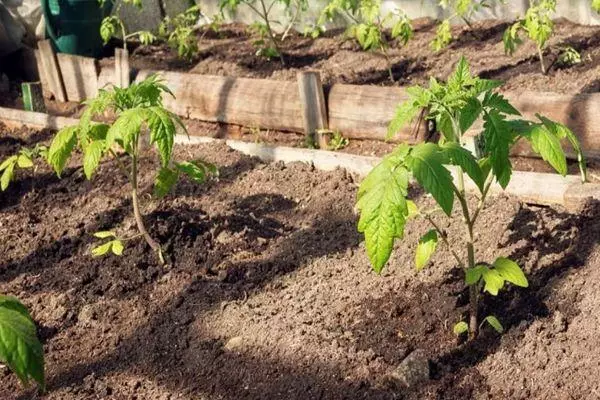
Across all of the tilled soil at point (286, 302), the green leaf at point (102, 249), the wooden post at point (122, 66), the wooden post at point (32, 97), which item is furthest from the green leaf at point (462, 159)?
the wooden post at point (32, 97)

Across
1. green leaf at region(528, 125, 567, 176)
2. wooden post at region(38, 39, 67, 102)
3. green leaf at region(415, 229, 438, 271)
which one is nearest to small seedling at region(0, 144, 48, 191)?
wooden post at region(38, 39, 67, 102)

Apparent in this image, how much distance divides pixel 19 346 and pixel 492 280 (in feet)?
5.20

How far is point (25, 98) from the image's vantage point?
6.96 metres

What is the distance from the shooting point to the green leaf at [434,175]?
9.02 ft

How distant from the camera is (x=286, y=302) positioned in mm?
3902

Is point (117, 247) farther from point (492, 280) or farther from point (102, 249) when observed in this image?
point (492, 280)

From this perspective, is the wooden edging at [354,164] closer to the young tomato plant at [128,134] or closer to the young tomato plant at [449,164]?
the young tomato plant at [128,134]

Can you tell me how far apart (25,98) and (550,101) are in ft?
12.9

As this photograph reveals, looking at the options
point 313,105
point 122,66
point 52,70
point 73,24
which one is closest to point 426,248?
point 313,105

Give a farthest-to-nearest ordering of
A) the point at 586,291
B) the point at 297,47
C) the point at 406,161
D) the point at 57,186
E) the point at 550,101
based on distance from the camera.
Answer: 1. the point at 297,47
2. the point at 57,186
3. the point at 550,101
4. the point at 586,291
5. the point at 406,161

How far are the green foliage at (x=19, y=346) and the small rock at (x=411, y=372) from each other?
4.25 feet

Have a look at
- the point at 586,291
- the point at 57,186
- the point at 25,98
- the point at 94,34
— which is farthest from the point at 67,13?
the point at 586,291

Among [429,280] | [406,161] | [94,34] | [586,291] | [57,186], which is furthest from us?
[94,34]

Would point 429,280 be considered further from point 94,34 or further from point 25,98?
point 94,34
